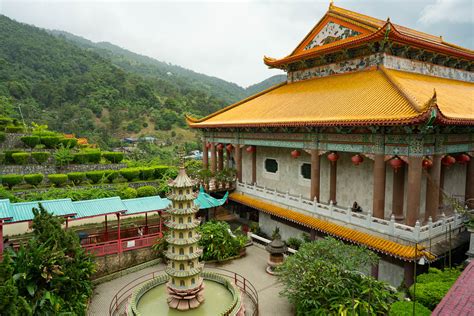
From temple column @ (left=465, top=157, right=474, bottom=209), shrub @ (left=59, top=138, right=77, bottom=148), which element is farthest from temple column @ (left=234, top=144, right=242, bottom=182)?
shrub @ (left=59, top=138, right=77, bottom=148)

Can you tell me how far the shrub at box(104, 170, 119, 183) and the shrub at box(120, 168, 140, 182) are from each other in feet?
1.93

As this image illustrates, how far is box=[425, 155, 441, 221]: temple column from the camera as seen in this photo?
1427cm

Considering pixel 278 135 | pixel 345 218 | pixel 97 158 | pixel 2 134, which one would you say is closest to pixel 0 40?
pixel 2 134

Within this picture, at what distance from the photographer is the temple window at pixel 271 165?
22.4 meters

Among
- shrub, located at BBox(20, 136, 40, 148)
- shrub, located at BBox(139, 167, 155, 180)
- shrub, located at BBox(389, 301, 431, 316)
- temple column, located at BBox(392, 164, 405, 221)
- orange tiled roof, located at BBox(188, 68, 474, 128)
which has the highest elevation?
orange tiled roof, located at BBox(188, 68, 474, 128)

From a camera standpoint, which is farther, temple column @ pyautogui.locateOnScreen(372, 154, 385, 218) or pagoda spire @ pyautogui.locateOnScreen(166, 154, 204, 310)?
temple column @ pyautogui.locateOnScreen(372, 154, 385, 218)

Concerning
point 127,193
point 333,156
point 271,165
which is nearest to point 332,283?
point 333,156

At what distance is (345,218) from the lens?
15.4 meters

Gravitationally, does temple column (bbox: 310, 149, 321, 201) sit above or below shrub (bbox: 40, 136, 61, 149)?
below

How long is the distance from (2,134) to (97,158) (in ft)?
32.8

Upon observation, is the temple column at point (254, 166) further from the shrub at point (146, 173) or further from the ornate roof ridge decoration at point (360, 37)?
the shrub at point (146, 173)

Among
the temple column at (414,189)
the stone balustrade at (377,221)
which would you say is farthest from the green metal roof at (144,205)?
the temple column at (414,189)

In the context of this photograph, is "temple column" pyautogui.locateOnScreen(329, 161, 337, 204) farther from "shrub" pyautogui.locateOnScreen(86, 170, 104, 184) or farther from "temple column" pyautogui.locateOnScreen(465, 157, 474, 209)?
"shrub" pyautogui.locateOnScreen(86, 170, 104, 184)

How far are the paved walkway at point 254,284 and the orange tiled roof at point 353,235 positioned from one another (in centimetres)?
256
